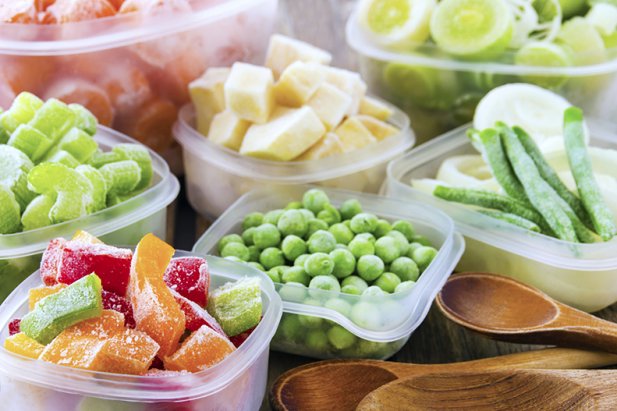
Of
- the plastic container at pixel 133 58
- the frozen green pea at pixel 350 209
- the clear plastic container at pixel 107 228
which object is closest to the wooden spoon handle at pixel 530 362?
the frozen green pea at pixel 350 209

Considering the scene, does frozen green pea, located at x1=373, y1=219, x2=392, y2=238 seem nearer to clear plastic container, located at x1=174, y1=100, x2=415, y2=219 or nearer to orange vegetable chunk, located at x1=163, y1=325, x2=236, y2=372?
clear plastic container, located at x1=174, y1=100, x2=415, y2=219

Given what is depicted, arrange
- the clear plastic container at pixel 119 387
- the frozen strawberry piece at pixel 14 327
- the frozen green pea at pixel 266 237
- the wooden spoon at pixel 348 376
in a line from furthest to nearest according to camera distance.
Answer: the frozen green pea at pixel 266 237 < the wooden spoon at pixel 348 376 < the frozen strawberry piece at pixel 14 327 < the clear plastic container at pixel 119 387

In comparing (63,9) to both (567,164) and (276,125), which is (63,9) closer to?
(276,125)

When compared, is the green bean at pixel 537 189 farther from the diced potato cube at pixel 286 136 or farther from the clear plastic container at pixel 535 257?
the diced potato cube at pixel 286 136

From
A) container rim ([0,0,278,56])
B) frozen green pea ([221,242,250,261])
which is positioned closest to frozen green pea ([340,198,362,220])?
frozen green pea ([221,242,250,261])

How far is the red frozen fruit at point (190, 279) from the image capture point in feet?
3.25

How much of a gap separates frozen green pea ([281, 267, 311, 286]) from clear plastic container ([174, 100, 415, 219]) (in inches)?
13.1

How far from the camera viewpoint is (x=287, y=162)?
4.94ft

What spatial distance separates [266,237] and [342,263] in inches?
5.8

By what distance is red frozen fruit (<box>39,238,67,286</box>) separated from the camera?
0.99m

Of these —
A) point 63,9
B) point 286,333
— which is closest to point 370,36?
point 63,9

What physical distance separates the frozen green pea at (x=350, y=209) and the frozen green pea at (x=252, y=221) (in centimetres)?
15

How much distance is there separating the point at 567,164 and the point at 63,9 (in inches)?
40.2

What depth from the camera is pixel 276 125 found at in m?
1.53
